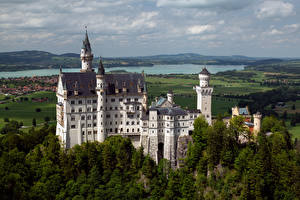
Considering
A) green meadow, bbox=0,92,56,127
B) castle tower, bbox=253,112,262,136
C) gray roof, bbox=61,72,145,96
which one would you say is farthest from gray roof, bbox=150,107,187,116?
green meadow, bbox=0,92,56,127

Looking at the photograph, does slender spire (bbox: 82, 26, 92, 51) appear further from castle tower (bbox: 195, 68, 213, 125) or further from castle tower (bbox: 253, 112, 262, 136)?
castle tower (bbox: 253, 112, 262, 136)

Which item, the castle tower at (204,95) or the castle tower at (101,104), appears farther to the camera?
the castle tower at (204,95)

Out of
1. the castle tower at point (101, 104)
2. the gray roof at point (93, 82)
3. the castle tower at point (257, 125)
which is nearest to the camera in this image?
the castle tower at point (257, 125)

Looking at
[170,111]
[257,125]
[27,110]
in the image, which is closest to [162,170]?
[170,111]

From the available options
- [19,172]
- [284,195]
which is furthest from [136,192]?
[284,195]

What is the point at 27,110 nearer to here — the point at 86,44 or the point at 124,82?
the point at 86,44

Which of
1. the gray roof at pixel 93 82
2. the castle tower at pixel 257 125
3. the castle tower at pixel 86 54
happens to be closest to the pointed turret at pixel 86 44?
the castle tower at pixel 86 54

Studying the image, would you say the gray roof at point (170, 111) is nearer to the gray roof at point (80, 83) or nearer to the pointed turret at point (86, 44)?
the gray roof at point (80, 83)
